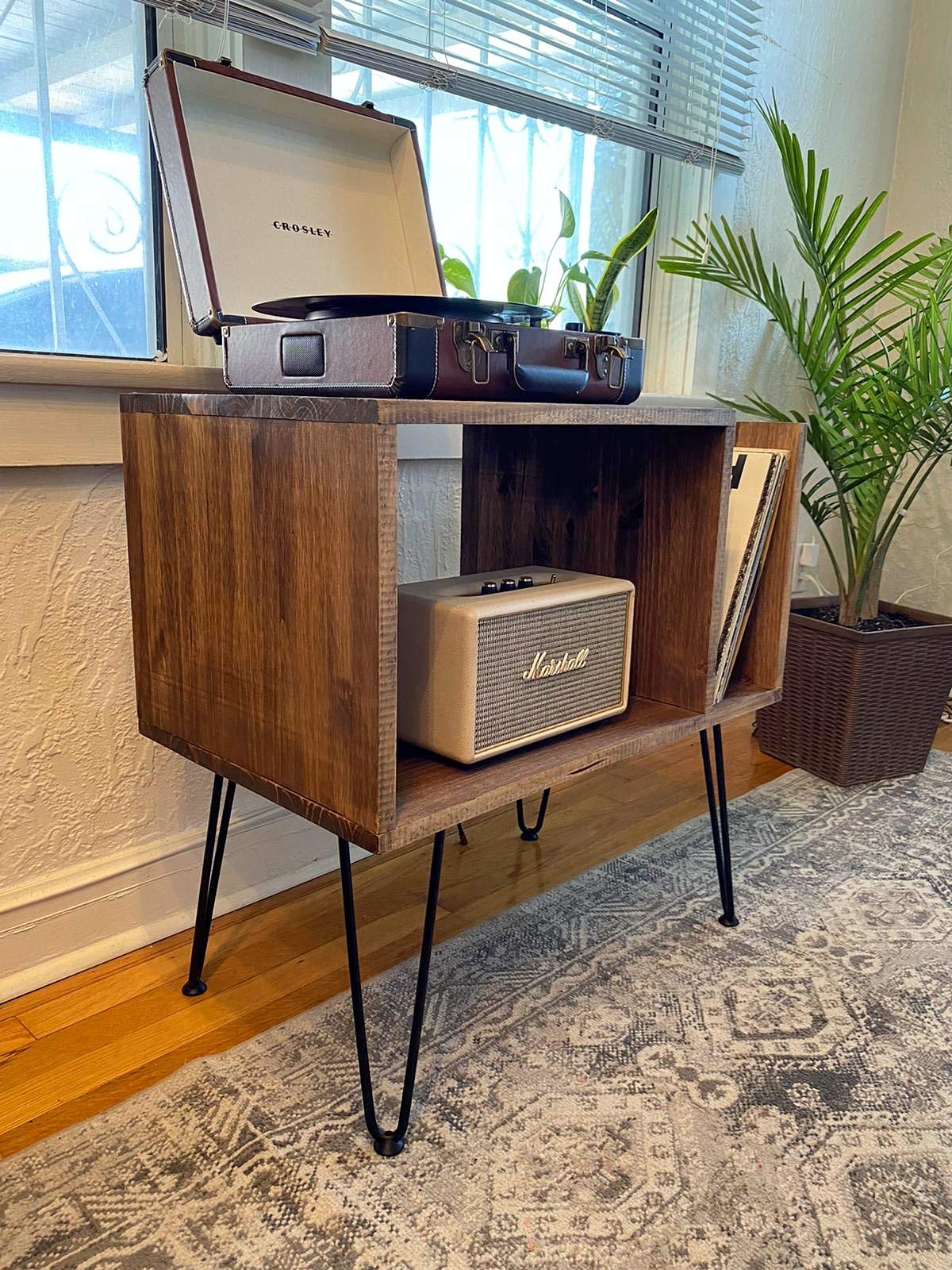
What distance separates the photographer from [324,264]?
1.24 m

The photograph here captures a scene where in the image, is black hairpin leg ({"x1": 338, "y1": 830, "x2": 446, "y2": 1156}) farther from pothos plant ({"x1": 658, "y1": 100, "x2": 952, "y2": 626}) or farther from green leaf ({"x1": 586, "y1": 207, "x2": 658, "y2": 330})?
pothos plant ({"x1": 658, "y1": 100, "x2": 952, "y2": 626})

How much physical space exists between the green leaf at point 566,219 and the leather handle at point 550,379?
912 mm

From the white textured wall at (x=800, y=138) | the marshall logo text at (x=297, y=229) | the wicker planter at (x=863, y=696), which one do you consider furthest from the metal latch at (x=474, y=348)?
the white textured wall at (x=800, y=138)

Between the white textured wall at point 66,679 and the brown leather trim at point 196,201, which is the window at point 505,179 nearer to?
the brown leather trim at point 196,201

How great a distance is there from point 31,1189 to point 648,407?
39.2 inches

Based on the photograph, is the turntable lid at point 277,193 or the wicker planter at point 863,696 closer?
the turntable lid at point 277,193

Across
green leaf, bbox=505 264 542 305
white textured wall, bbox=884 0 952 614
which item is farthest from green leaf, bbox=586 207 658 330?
white textured wall, bbox=884 0 952 614

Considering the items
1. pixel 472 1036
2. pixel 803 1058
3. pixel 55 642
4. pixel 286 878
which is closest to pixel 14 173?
pixel 55 642

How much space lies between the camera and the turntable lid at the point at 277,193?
3.64ft

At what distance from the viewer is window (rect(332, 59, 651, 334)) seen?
65.2 inches

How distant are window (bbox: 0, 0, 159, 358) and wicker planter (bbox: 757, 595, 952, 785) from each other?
4.74ft

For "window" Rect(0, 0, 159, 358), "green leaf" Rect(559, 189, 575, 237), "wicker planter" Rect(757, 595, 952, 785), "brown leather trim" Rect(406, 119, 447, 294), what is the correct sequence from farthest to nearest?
"wicker planter" Rect(757, 595, 952, 785), "green leaf" Rect(559, 189, 575, 237), "brown leather trim" Rect(406, 119, 447, 294), "window" Rect(0, 0, 159, 358)

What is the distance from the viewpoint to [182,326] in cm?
133

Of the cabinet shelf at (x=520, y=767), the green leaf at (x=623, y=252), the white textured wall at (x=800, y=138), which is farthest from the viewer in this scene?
the white textured wall at (x=800, y=138)
